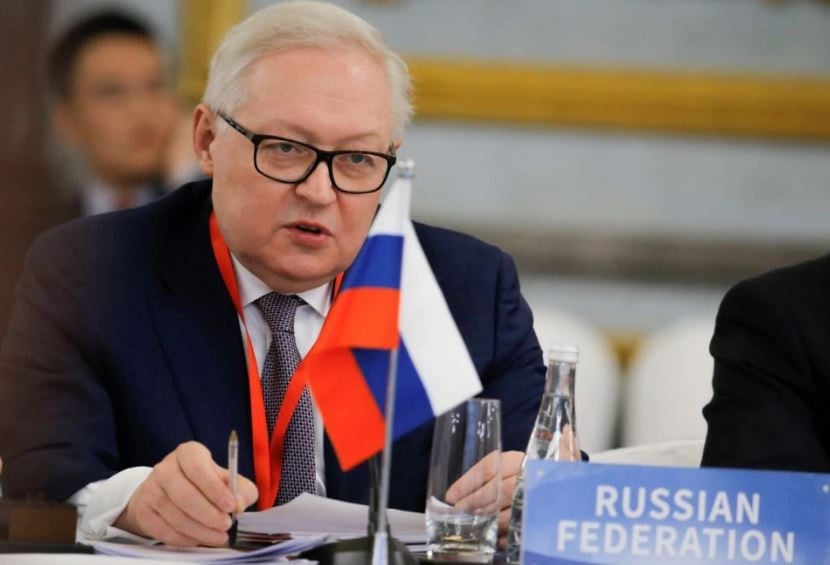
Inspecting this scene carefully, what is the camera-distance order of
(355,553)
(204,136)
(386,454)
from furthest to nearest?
(204,136)
(355,553)
(386,454)

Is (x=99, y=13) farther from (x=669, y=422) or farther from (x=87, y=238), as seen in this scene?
(x=87, y=238)

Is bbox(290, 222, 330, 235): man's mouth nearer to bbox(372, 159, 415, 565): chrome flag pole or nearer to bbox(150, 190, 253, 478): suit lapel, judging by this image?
bbox(150, 190, 253, 478): suit lapel

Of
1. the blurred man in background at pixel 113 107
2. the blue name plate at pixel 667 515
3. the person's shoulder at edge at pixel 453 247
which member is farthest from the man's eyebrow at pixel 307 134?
the blurred man in background at pixel 113 107

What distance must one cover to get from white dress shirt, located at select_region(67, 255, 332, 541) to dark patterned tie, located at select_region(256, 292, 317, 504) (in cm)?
2

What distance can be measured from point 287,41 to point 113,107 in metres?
3.34

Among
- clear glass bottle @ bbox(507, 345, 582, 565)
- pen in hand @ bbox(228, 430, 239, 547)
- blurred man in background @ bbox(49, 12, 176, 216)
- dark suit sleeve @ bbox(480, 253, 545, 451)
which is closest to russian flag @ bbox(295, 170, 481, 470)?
pen in hand @ bbox(228, 430, 239, 547)

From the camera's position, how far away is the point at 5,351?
2701 mm

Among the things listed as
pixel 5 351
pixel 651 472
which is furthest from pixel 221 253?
pixel 651 472

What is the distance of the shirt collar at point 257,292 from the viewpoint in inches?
109

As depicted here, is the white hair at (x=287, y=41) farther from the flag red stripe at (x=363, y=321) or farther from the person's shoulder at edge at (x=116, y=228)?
the flag red stripe at (x=363, y=321)

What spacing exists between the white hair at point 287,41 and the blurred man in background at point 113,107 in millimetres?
3006

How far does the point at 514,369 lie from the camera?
2.86 m

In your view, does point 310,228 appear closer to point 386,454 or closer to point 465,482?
point 465,482

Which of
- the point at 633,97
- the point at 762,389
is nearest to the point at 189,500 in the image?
the point at 762,389
